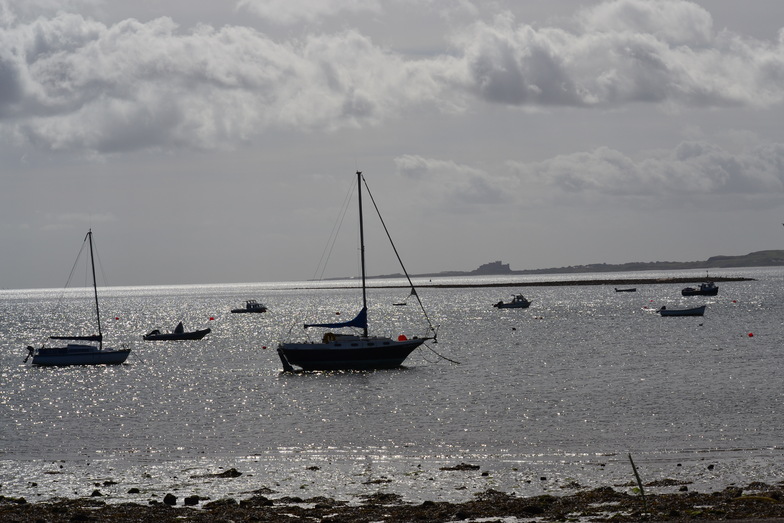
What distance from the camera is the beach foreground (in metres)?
22.0

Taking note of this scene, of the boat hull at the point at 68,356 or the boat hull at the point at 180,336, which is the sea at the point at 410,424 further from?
the boat hull at the point at 180,336

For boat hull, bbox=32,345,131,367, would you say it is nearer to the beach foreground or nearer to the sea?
the sea

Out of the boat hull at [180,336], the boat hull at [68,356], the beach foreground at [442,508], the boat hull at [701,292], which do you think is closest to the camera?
the beach foreground at [442,508]

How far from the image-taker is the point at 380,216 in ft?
234

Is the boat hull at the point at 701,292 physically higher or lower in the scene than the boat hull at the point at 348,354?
lower

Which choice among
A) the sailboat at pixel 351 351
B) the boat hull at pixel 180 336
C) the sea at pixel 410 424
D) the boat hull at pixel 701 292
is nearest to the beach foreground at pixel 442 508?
the sea at pixel 410 424

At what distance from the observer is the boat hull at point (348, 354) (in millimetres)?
64562

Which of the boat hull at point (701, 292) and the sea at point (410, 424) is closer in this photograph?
the sea at point (410, 424)

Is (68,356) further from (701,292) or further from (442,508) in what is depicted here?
(701,292)

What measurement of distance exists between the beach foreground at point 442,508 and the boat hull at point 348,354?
3857 centimetres

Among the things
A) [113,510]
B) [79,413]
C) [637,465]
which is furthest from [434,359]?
[113,510]

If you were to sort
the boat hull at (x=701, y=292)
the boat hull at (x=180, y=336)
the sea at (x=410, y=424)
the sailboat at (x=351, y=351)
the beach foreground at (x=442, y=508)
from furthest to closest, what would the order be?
the boat hull at (x=701, y=292) < the boat hull at (x=180, y=336) < the sailboat at (x=351, y=351) < the sea at (x=410, y=424) < the beach foreground at (x=442, y=508)

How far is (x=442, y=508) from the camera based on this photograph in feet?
77.7

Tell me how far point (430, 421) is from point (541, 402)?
7.62 m
